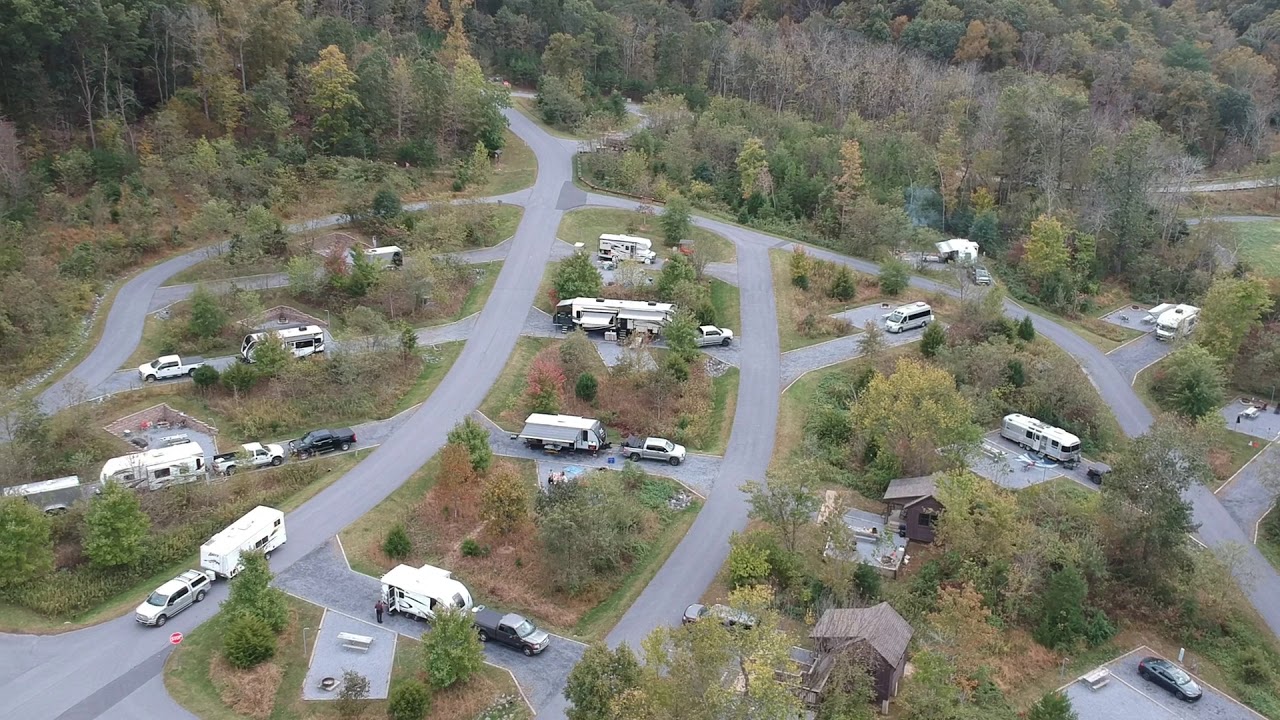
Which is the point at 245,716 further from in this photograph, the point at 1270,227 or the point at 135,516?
the point at 1270,227

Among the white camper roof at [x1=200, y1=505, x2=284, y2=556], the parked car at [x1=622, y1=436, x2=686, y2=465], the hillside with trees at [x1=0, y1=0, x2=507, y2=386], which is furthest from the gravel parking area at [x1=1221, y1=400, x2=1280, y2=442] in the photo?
the hillside with trees at [x1=0, y1=0, x2=507, y2=386]

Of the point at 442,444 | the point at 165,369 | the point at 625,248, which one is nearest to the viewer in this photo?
the point at 442,444

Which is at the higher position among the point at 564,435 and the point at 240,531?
the point at 240,531

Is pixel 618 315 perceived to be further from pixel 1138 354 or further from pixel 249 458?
pixel 1138 354

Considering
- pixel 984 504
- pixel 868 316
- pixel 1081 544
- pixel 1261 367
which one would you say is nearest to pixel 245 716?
pixel 984 504

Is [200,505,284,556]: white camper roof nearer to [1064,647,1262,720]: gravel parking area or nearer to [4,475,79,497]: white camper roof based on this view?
[4,475,79,497]: white camper roof

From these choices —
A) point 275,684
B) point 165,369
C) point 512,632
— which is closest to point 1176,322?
point 512,632

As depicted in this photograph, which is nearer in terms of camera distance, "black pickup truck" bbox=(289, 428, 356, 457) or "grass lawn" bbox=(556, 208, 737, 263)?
"black pickup truck" bbox=(289, 428, 356, 457)
